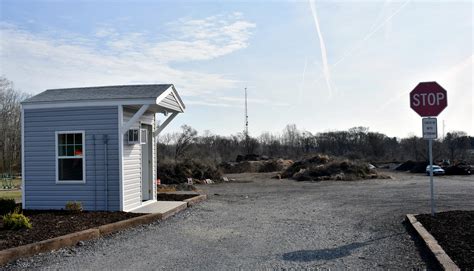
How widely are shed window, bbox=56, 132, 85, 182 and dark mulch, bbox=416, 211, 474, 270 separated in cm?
832

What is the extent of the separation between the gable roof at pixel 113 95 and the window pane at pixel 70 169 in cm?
153

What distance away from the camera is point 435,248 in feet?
20.3

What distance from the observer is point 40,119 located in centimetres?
1118

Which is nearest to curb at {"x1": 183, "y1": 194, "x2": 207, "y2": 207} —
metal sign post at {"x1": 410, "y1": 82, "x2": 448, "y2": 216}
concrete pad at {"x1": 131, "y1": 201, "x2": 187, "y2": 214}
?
concrete pad at {"x1": 131, "y1": 201, "x2": 187, "y2": 214}

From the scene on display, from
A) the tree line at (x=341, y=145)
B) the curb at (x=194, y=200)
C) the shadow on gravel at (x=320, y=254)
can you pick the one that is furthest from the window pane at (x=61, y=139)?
the tree line at (x=341, y=145)

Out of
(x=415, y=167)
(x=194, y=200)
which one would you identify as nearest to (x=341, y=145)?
(x=415, y=167)

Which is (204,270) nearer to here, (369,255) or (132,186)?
(369,255)

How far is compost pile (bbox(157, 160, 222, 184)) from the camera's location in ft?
89.0

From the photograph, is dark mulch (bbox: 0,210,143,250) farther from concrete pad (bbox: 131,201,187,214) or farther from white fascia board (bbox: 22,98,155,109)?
white fascia board (bbox: 22,98,155,109)

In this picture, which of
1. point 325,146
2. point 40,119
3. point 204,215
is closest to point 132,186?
point 204,215

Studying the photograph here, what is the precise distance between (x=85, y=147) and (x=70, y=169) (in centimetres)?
75

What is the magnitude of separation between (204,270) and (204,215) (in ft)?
17.7

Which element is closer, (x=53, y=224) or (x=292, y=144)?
(x=53, y=224)

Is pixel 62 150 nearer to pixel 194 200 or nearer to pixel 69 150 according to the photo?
pixel 69 150
